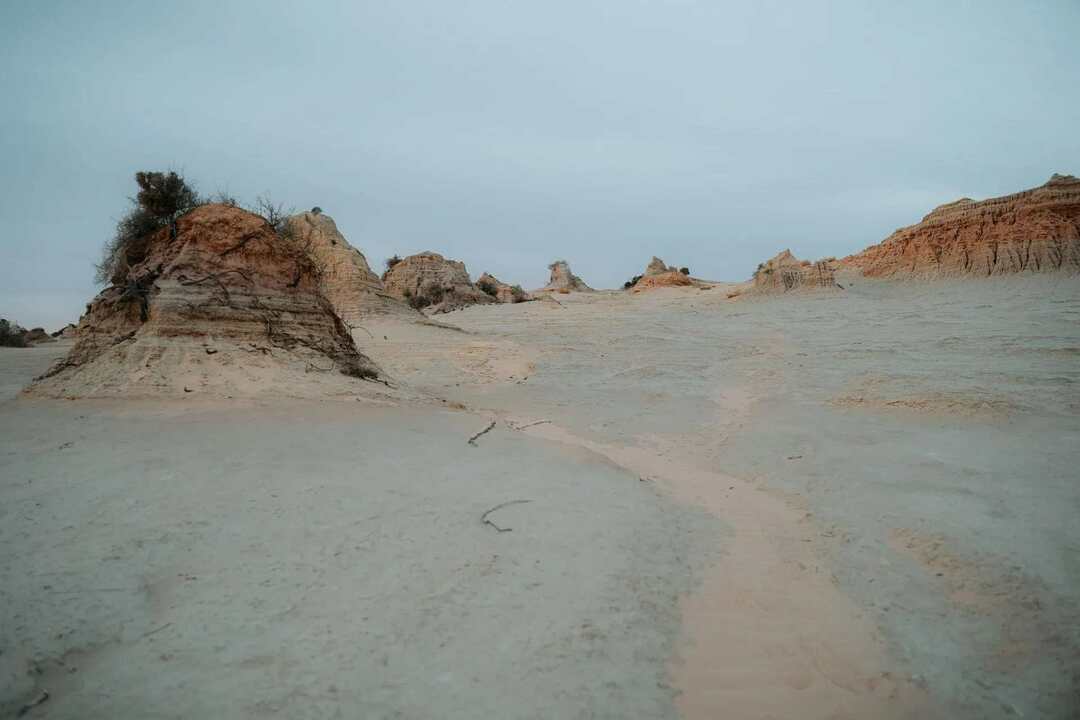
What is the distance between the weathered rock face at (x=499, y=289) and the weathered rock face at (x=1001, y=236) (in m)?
21.0

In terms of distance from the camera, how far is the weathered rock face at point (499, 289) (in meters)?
35.3

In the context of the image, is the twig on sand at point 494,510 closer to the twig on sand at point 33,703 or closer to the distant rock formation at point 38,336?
the twig on sand at point 33,703

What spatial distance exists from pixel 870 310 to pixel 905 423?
10617 mm

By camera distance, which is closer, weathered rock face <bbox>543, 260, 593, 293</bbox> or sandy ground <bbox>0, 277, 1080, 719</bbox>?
sandy ground <bbox>0, 277, 1080, 719</bbox>

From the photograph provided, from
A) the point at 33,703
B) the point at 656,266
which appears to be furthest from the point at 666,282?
the point at 33,703

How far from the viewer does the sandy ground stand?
2.05 meters

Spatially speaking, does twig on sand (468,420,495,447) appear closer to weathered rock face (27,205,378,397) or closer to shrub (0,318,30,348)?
weathered rock face (27,205,378,397)

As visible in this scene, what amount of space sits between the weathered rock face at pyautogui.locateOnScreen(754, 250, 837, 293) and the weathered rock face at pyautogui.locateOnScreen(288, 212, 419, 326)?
1375 cm

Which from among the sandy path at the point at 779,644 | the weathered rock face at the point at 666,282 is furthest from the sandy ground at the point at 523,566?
the weathered rock face at the point at 666,282

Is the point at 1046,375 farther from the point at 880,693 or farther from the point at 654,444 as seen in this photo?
the point at 880,693

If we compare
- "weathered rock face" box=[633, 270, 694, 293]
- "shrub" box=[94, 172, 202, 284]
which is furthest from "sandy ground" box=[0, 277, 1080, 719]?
"weathered rock face" box=[633, 270, 694, 293]

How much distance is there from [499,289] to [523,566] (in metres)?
34.4

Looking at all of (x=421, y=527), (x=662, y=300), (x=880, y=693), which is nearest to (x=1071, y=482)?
(x=880, y=693)

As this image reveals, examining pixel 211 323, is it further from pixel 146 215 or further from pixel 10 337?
pixel 10 337
